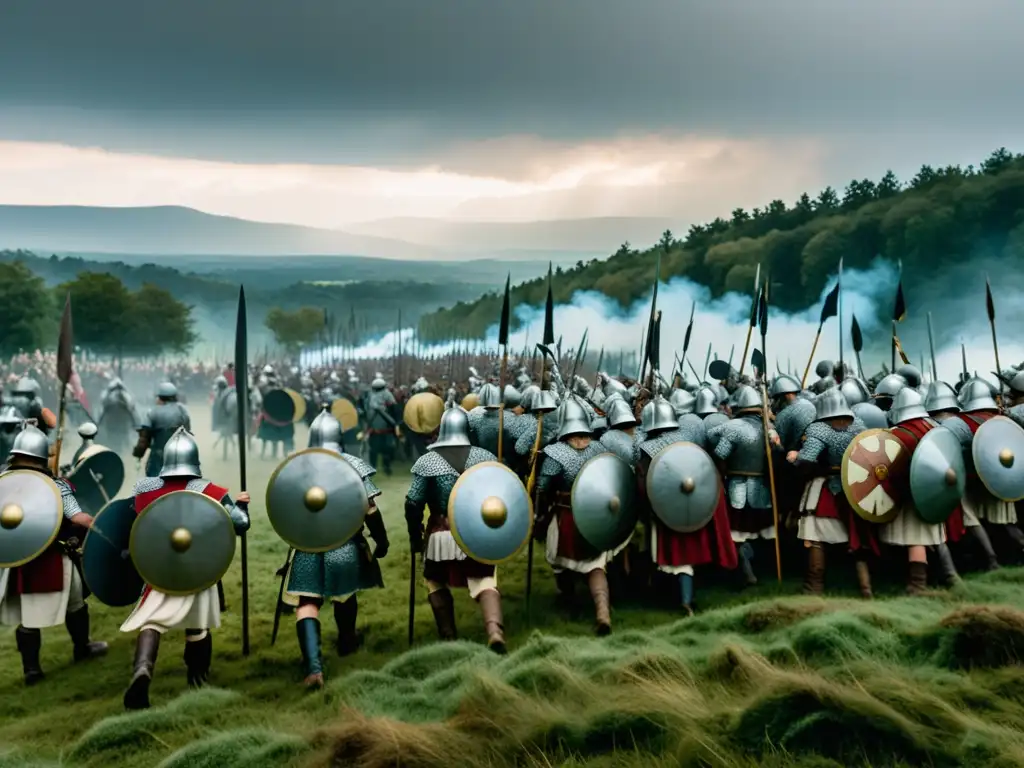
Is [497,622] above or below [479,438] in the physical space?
below

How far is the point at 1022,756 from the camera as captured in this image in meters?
3.11

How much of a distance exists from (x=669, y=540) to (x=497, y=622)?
4.64 feet

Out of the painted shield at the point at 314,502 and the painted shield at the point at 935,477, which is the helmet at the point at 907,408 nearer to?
the painted shield at the point at 935,477

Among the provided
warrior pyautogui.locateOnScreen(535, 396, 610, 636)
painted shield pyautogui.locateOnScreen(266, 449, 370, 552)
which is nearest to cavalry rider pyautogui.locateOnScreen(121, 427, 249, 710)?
painted shield pyautogui.locateOnScreen(266, 449, 370, 552)

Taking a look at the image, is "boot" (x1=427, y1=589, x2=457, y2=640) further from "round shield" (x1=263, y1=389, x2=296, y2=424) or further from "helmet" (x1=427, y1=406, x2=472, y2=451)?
"round shield" (x1=263, y1=389, x2=296, y2=424)

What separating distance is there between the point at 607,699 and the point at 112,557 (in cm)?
276

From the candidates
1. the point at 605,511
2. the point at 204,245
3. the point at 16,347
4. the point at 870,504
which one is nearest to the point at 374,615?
the point at 605,511

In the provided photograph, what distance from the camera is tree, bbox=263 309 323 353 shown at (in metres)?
24.3

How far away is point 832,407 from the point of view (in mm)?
6215

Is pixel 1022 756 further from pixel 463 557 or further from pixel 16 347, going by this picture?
pixel 16 347

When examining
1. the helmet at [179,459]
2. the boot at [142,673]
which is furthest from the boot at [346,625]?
the helmet at [179,459]

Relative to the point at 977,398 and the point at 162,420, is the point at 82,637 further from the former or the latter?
the point at 977,398

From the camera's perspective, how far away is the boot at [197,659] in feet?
16.5

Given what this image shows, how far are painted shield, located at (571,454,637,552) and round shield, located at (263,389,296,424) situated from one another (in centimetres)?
855
